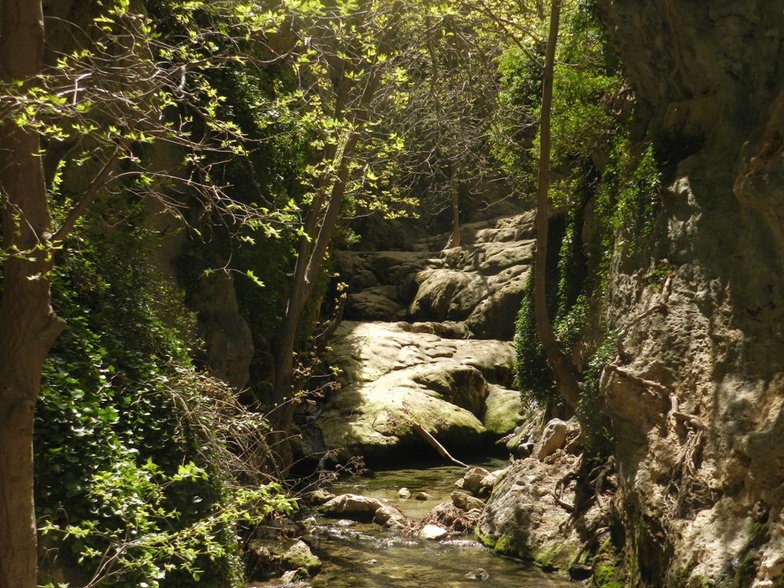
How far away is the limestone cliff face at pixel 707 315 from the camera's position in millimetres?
6844

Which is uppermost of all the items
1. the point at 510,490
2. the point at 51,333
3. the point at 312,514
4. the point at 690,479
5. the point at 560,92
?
the point at 560,92

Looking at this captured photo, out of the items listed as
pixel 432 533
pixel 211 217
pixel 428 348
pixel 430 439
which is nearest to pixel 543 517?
pixel 432 533

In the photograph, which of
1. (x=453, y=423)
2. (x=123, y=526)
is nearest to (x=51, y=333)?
(x=123, y=526)

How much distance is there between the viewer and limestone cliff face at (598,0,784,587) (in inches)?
269

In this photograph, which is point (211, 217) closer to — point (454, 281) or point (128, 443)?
point (128, 443)

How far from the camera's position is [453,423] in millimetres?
17891

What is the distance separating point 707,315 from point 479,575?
409 cm

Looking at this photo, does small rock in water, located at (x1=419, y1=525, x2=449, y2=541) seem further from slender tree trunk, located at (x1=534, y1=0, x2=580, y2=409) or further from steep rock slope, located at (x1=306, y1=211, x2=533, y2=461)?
steep rock slope, located at (x1=306, y1=211, x2=533, y2=461)

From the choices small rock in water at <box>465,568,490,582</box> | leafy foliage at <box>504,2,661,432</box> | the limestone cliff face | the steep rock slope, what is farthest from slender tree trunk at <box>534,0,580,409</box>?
the steep rock slope

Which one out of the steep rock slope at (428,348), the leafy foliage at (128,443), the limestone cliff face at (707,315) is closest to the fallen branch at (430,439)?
the steep rock slope at (428,348)

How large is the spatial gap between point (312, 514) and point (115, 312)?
21.0 ft

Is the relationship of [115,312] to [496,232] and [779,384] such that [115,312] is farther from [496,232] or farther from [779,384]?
[496,232]

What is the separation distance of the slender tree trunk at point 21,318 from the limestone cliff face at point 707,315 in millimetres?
5317

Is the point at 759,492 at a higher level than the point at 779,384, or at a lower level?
lower
